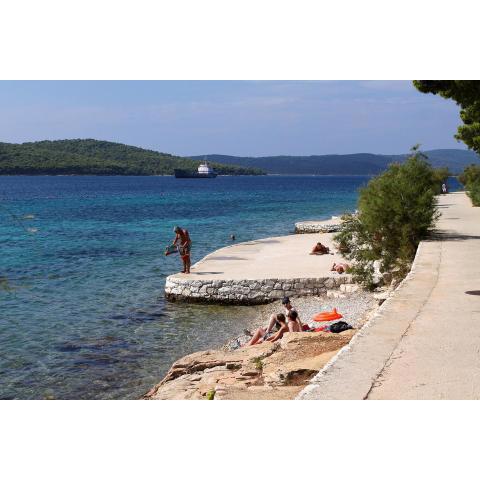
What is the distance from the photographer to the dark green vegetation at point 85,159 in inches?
5089

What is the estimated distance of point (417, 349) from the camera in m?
6.85

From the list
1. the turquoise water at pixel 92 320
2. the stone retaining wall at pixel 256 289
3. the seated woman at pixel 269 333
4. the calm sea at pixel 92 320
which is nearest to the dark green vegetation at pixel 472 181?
the calm sea at pixel 92 320

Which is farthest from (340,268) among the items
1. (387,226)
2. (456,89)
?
(456,89)

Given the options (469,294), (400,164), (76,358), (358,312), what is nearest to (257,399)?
(469,294)

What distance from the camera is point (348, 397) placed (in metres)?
5.39

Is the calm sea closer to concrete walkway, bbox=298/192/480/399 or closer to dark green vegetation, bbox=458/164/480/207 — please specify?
concrete walkway, bbox=298/192/480/399

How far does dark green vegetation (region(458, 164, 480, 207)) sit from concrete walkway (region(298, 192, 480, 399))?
2670cm

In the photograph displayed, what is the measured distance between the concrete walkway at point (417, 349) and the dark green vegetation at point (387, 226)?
4.41 meters

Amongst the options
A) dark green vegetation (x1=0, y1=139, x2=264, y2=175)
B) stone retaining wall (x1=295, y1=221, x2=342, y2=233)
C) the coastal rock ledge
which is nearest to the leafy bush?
the coastal rock ledge

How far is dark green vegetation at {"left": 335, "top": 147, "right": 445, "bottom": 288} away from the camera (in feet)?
52.7

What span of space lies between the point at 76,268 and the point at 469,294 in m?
17.8

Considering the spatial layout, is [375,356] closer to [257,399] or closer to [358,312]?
[257,399]

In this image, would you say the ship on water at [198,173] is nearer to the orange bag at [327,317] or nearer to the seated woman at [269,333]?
the orange bag at [327,317]

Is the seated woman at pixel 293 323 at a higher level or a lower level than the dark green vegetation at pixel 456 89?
lower
